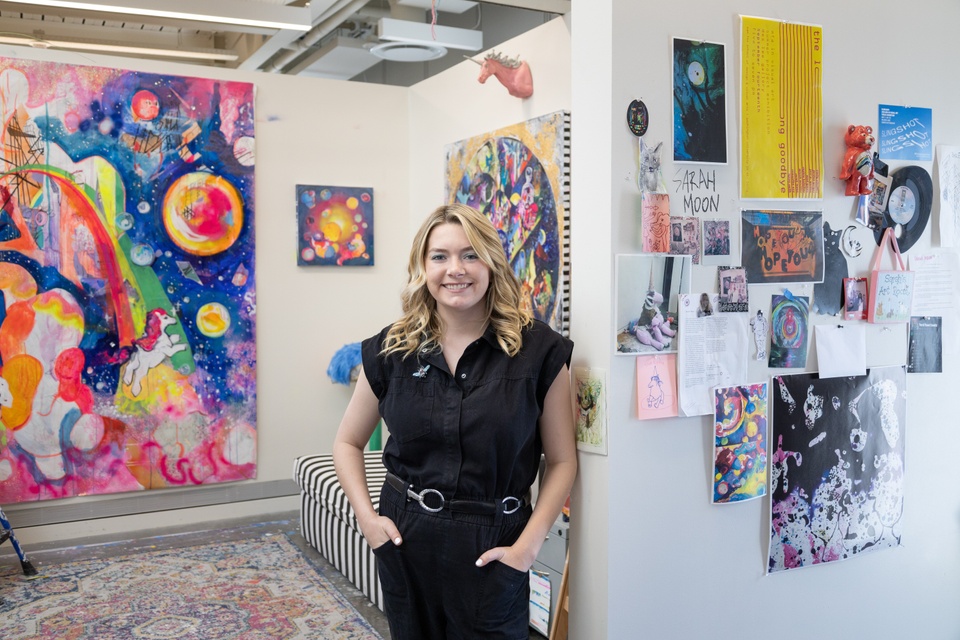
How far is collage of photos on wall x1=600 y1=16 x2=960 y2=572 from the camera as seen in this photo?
227cm

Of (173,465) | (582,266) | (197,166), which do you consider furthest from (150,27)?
(582,266)

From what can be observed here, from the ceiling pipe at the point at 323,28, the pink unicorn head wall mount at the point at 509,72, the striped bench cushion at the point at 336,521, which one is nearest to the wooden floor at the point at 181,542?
the striped bench cushion at the point at 336,521

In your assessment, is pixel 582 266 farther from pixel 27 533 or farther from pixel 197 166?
pixel 27 533

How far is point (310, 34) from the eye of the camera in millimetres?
6711

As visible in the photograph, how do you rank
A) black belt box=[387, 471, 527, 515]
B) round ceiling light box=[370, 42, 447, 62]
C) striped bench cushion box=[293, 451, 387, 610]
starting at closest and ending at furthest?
1. black belt box=[387, 471, 527, 515]
2. striped bench cushion box=[293, 451, 387, 610]
3. round ceiling light box=[370, 42, 447, 62]

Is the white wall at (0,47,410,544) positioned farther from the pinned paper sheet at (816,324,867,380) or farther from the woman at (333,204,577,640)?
the pinned paper sheet at (816,324,867,380)

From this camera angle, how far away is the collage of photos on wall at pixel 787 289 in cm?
227

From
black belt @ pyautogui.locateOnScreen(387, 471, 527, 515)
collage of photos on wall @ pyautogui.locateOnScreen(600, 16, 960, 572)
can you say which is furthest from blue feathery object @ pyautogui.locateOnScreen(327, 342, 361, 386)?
collage of photos on wall @ pyautogui.locateOnScreen(600, 16, 960, 572)

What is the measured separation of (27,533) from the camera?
4672mm

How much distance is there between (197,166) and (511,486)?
3.50m

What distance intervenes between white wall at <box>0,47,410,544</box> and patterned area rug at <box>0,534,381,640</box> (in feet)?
2.45

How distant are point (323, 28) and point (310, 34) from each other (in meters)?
0.27

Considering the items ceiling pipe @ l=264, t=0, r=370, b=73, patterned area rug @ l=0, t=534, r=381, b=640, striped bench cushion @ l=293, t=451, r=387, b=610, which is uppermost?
ceiling pipe @ l=264, t=0, r=370, b=73

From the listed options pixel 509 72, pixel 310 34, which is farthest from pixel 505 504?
pixel 310 34
